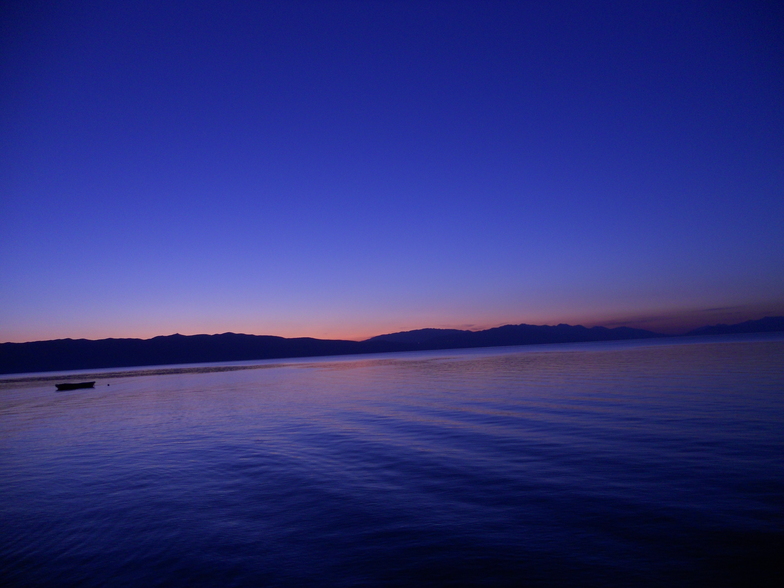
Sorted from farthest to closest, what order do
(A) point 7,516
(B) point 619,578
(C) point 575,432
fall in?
(C) point 575,432
(A) point 7,516
(B) point 619,578

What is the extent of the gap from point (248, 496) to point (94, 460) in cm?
1032

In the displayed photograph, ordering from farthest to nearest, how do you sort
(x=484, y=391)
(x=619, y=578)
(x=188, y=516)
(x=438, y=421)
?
1. (x=484, y=391)
2. (x=438, y=421)
3. (x=188, y=516)
4. (x=619, y=578)

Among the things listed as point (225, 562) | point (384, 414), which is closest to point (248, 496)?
point (225, 562)

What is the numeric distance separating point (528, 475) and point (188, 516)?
361 inches

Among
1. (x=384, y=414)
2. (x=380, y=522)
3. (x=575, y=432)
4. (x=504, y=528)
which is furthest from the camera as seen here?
(x=384, y=414)

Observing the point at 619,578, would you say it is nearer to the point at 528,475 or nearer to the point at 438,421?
the point at 528,475

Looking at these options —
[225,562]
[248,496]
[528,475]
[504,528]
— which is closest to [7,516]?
[248,496]

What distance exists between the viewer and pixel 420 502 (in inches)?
436

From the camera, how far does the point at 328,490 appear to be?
1266 cm

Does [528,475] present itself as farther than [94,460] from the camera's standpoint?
No

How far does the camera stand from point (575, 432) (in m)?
18.3

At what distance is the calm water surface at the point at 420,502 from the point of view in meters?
7.89

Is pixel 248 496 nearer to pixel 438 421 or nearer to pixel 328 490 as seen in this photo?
pixel 328 490

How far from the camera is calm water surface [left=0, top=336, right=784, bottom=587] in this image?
7887 mm
